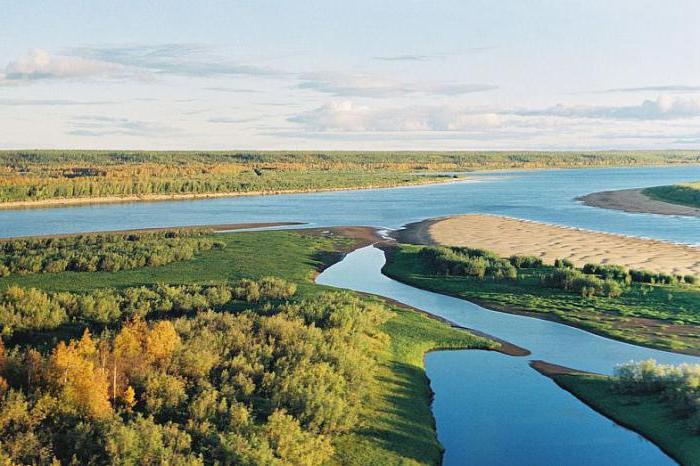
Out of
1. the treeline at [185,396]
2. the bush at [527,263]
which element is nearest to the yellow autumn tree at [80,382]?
the treeline at [185,396]

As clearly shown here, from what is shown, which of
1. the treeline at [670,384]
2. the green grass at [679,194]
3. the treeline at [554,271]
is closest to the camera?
the treeline at [670,384]

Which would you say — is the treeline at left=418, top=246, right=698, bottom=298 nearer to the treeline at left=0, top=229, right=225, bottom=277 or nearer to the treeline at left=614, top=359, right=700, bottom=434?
the treeline at left=614, top=359, right=700, bottom=434

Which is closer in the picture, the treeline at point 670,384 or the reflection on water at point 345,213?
the treeline at point 670,384

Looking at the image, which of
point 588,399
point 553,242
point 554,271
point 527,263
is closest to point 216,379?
point 588,399

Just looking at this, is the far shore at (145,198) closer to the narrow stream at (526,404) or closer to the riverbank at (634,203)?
the riverbank at (634,203)

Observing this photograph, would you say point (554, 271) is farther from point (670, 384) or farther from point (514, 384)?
point (670, 384)

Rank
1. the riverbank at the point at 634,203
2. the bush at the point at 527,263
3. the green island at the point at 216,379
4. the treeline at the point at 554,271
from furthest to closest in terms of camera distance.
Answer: the riverbank at the point at 634,203, the bush at the point at 527,263, the treeline at the point at 554,271, the green island at the point at 216,379

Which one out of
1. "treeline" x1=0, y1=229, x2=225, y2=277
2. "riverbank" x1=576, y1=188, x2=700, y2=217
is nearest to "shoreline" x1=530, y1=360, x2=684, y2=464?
"treeline" x1=0, y1=229, x2=225, y2=277
